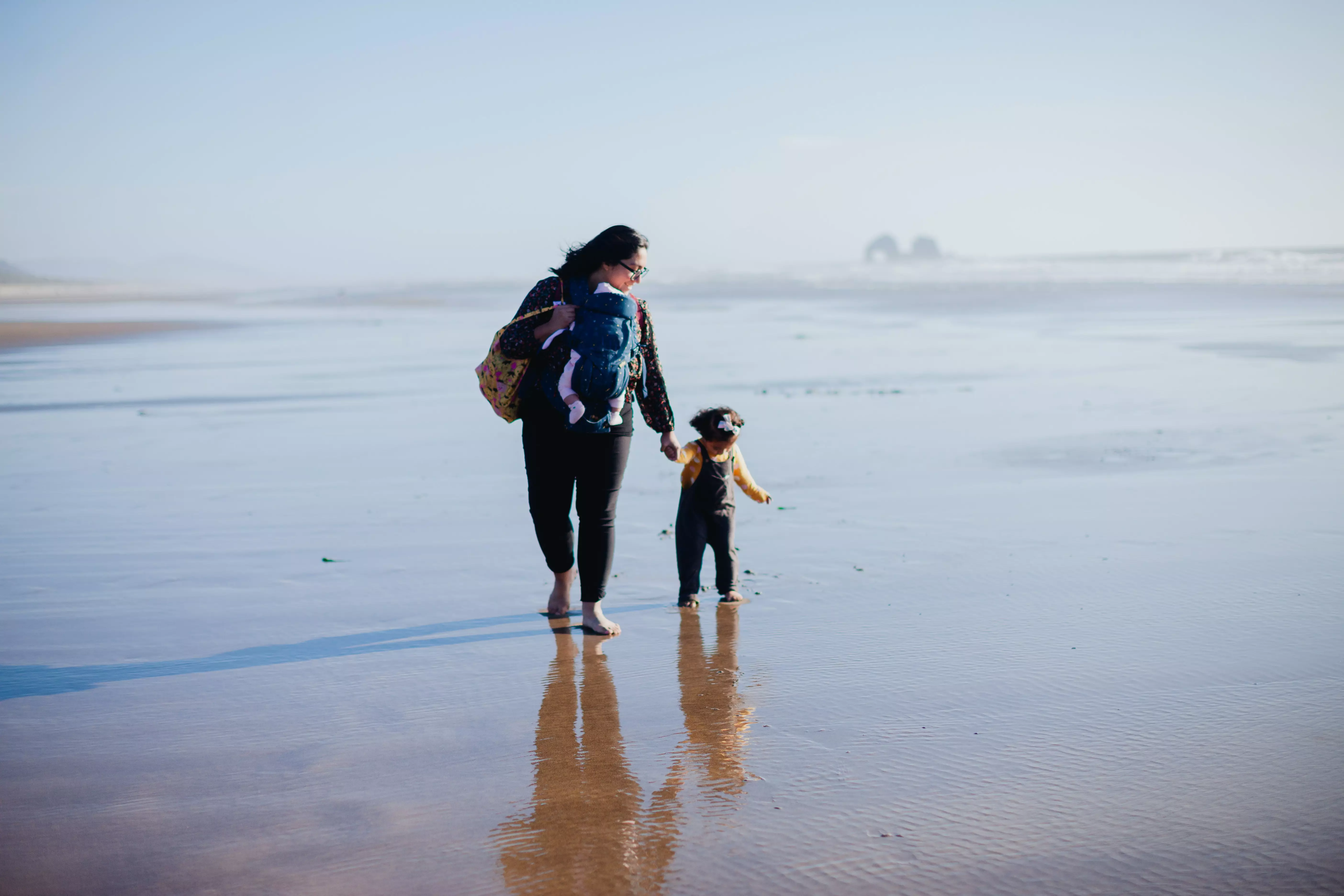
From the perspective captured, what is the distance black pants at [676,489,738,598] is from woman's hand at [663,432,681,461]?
13.4 inches

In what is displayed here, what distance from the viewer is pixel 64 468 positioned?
8.27 m

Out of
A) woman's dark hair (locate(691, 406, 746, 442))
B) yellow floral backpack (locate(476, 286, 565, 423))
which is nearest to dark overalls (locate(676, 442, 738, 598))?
woman's dark hair (locate(691, 406, 746, 442))

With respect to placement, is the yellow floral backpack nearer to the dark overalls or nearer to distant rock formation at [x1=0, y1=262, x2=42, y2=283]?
the dark overalls

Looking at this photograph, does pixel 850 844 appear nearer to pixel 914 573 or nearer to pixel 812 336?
pixel 914 573

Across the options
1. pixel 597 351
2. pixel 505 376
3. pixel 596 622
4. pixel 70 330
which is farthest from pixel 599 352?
pixel 70 330

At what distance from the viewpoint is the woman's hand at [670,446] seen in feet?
16.1

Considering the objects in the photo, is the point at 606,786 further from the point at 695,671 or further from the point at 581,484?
the point at 581,484

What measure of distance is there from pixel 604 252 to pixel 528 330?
43 cm

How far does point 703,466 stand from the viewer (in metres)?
5.38

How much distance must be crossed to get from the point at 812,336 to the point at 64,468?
12.9m

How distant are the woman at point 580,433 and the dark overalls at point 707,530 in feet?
1.29

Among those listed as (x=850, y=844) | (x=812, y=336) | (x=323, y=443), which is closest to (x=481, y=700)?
(x=850, y=844)

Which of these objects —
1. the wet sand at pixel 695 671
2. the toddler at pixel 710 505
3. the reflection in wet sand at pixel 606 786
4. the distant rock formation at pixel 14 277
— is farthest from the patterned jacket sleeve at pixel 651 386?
the distant rock formation at pixel 14 277

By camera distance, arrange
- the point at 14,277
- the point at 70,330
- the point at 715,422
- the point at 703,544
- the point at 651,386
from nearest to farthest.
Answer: the point at 651,386 → the point at 703,544 → the point at 715,422 → the point at 70,330 → the point at 14,277
